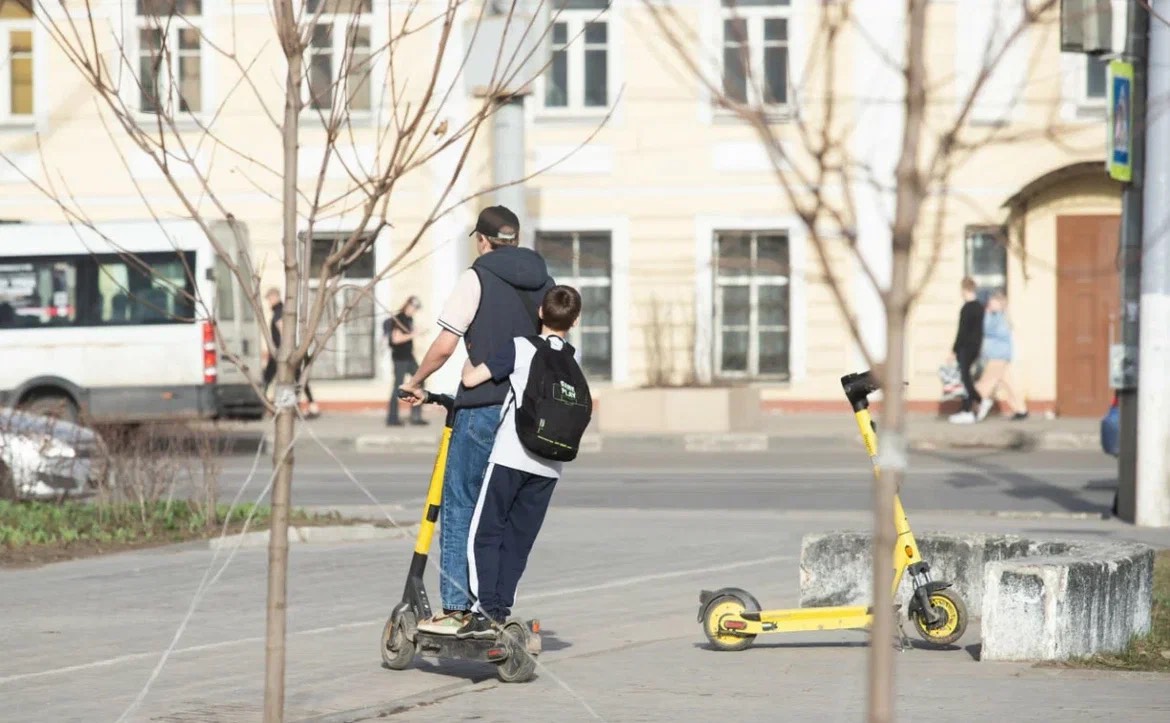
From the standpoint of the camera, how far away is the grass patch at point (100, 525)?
1240 cm

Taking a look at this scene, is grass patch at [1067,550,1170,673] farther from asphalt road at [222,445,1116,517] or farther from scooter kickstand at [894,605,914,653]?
asphalt road at [222,445,1116,517]

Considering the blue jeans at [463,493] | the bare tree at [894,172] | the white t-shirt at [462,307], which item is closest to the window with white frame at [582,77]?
the white t-shirt at [462,307]

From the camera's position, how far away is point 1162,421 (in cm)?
1404

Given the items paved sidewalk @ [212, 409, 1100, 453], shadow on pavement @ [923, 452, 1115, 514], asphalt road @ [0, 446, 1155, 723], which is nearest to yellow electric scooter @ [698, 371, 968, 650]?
asphalt road @ [0, 446, 1155, 723]

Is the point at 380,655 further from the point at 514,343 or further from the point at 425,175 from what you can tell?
the point at 425,175

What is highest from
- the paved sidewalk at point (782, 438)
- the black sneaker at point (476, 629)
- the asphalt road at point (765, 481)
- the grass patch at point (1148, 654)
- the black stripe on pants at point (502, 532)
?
the black stripe on pants at point (502, 532)

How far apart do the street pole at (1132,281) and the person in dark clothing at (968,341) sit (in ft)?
40.3

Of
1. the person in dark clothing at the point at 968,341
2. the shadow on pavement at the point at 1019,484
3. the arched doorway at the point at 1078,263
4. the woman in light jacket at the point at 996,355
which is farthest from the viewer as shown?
the arched doorway at the point at 1078,263

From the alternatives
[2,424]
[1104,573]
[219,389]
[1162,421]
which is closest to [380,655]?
[1104,573]

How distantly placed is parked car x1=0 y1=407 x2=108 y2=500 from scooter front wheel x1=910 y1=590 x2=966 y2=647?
284 inches

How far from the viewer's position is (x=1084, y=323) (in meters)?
28.7

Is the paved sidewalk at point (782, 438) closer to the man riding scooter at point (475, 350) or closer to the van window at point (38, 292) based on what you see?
the van window at point (38, 292)

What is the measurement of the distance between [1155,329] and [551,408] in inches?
305

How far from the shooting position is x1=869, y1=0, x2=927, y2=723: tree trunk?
11.0 feet
